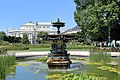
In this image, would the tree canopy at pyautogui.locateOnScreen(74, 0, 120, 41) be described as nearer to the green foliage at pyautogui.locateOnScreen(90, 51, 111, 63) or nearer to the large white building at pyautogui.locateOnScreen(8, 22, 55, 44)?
the green foliage at pyautogui.locateOnScreen(90, 51, 111, 63)

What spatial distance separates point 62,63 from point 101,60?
13.9 feet

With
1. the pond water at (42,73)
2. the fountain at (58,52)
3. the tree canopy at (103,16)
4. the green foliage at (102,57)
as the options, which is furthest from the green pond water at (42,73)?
the tree canopy at (103,16)

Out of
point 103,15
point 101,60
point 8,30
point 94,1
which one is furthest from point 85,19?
point 8,30

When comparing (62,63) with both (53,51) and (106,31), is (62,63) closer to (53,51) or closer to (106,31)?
(53,51)

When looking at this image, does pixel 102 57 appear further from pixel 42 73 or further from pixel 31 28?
pixel 31 28

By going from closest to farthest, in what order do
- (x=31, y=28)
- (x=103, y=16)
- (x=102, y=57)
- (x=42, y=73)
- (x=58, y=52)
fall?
(x=42, y=73), (x=58, y=52), (x=102, y=57), (x=103, y=16), (x=31, y=28)

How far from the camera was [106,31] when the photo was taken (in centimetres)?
5088

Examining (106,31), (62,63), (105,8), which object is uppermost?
(105,8)

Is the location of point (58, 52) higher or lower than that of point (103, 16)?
lower

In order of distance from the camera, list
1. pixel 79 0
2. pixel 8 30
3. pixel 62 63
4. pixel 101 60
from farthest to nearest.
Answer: pixel 8 30 → pixel 79 0 → pixel 101 60 → pixel 62 63

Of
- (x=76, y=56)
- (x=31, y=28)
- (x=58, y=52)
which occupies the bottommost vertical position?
(x=76, y=56)

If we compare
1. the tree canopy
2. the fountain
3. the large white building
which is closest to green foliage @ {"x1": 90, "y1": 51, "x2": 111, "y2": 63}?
the fountain

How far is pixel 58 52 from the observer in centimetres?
2369

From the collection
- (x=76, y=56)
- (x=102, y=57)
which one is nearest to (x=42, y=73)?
(x=102, y=57)
